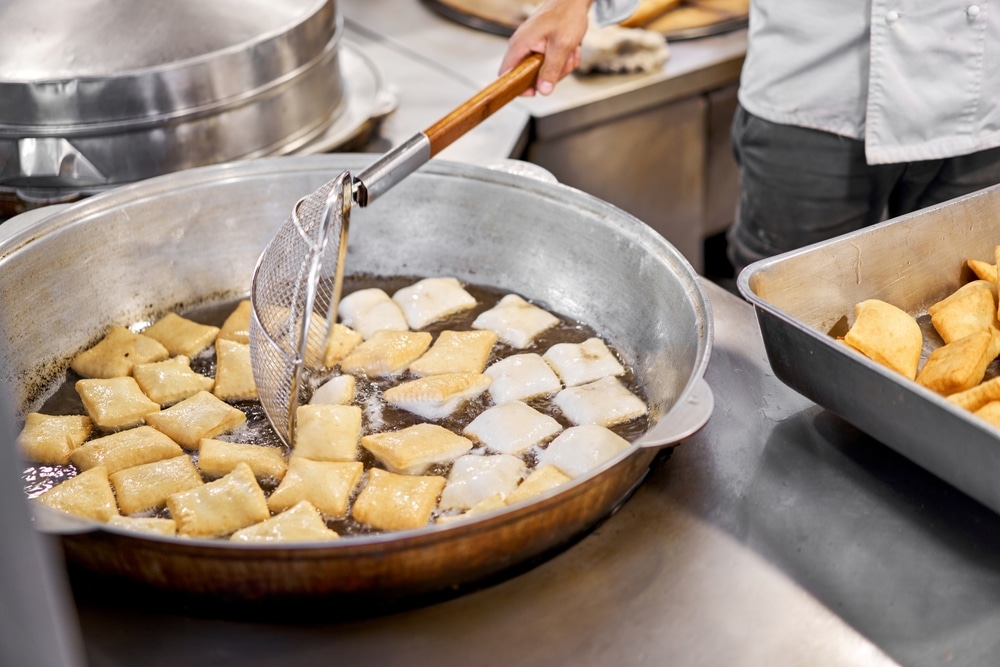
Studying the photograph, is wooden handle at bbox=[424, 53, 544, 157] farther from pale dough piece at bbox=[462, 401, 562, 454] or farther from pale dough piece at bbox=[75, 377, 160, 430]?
pale dough piece at bbox=[75, 377, 160, 430]

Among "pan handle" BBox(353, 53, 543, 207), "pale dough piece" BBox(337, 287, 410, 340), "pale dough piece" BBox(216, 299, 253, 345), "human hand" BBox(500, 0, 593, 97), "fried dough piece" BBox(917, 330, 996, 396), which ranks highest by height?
"human hand" BBox(500, 0, 593, 97)

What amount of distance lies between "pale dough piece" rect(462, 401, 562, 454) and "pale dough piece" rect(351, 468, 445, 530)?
0.38 ft

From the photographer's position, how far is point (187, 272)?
1533mm

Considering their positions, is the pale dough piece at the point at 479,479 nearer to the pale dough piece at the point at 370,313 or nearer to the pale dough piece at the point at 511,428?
the pale dough piece at the point at 511,428

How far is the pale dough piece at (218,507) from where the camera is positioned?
1.06 meters

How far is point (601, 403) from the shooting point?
49.1 inches

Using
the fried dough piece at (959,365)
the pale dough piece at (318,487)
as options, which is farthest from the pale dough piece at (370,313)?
the fried dough piece at (959,365)

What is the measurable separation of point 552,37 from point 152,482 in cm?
92

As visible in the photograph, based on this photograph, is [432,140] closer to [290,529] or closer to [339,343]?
[339,343]

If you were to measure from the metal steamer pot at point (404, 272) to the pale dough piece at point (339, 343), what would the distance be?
0.21m

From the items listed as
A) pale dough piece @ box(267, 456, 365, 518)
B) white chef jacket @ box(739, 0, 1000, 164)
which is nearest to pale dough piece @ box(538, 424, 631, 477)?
pale dough piece @ box(267, 456, 365, 518)

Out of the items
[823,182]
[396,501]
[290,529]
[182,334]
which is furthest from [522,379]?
[823,182]

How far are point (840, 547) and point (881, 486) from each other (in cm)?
12

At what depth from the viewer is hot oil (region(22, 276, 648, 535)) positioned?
118 cm
